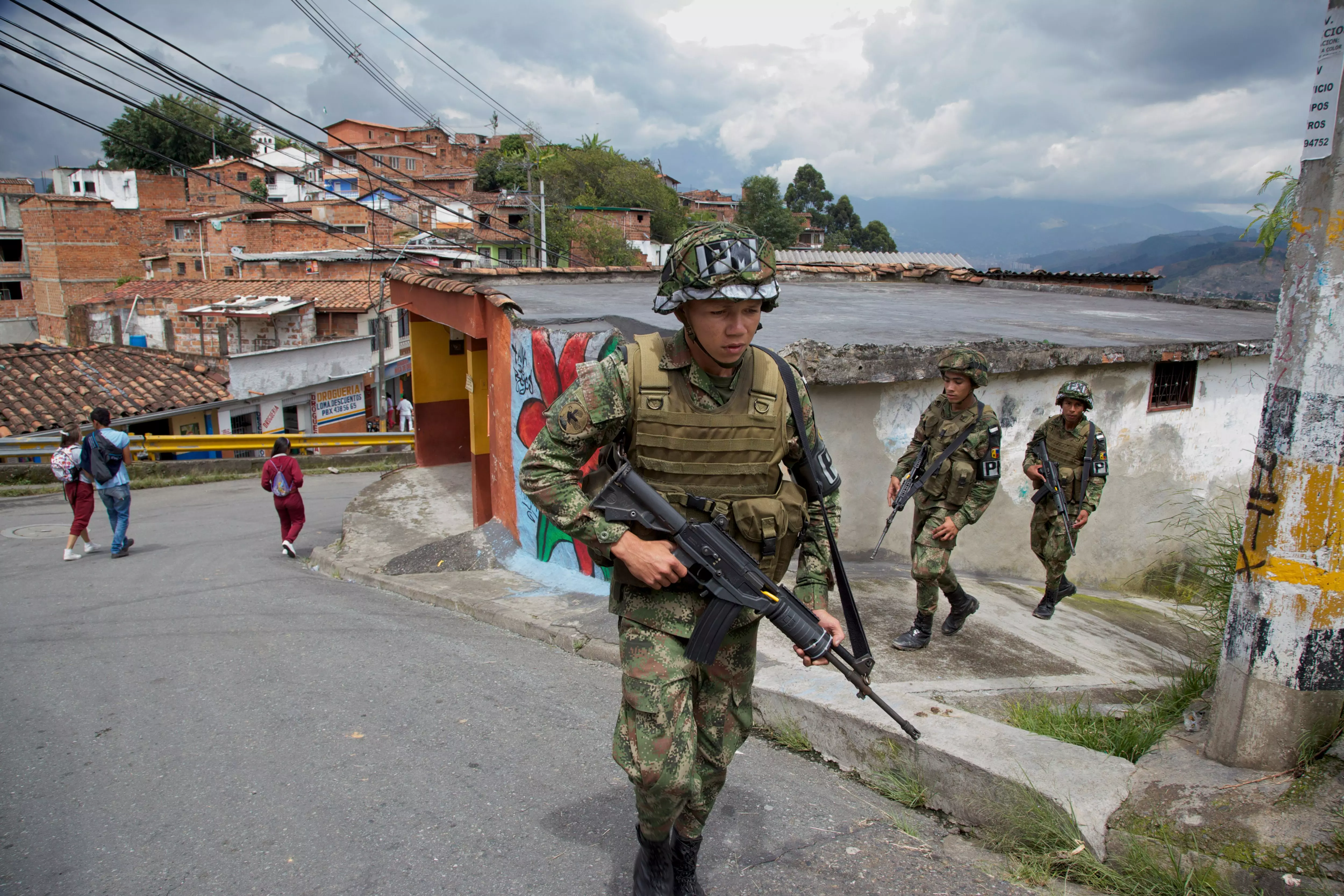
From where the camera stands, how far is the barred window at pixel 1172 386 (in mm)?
8109

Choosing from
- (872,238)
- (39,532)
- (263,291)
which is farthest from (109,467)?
(872,238)

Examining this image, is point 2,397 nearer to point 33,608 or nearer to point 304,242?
point 33,608

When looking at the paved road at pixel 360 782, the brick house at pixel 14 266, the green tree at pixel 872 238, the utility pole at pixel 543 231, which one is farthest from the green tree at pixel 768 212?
the paved road at pixel 360 782

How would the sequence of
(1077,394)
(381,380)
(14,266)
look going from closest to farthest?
(1077,394) < (381,380) < (14,266)

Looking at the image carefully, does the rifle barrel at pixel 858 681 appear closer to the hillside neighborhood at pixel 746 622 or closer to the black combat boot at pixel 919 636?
the hillside neighborhood at pixel 746 622

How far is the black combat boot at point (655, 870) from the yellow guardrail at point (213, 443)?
1361 cm

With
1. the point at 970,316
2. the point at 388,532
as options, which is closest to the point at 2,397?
the point at 388,532

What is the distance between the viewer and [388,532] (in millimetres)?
9164

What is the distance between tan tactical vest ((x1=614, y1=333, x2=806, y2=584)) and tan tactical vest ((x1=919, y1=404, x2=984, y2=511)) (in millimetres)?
2615

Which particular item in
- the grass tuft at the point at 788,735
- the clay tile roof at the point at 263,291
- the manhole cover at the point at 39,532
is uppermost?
the clay tile roof at the point at 263,291

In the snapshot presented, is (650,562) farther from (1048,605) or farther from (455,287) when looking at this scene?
(455,287)

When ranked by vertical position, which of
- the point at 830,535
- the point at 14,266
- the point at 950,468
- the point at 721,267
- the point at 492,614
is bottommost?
the point at 492,614

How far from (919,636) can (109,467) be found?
839 cm

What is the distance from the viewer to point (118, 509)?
9062mm
